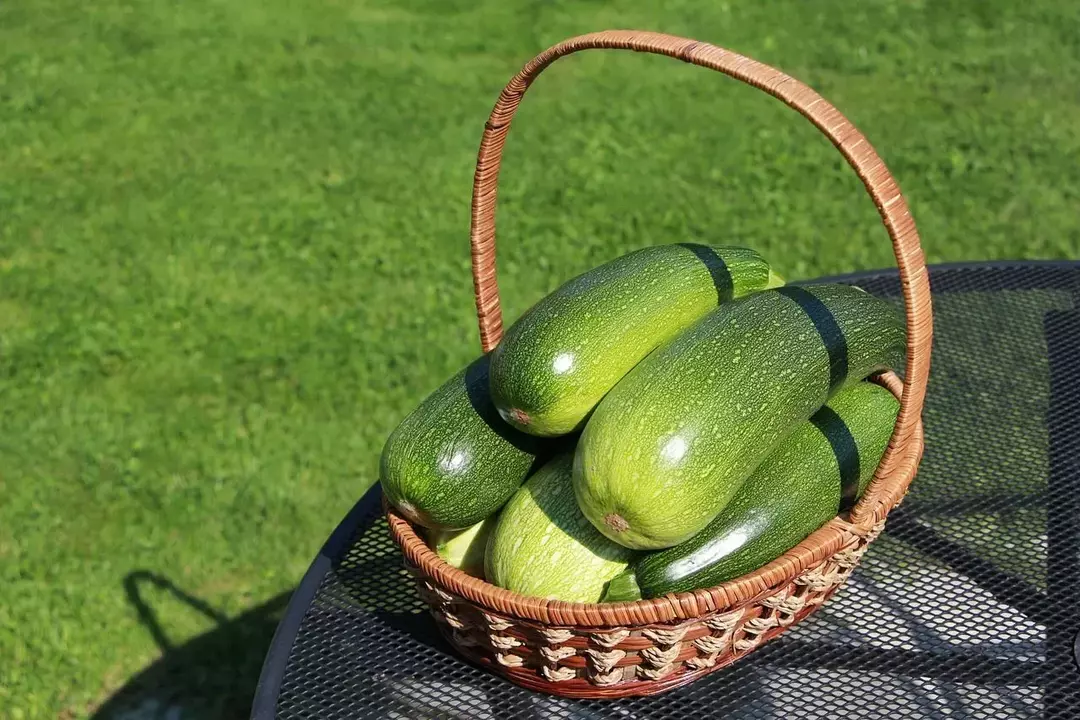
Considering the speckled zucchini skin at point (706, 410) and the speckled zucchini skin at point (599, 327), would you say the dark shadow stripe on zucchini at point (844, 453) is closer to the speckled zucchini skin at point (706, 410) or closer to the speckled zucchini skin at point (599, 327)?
the speckled zucchini skin at point (706, 410)

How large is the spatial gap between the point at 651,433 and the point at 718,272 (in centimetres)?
48

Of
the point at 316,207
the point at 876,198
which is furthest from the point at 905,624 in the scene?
the point at 316,207

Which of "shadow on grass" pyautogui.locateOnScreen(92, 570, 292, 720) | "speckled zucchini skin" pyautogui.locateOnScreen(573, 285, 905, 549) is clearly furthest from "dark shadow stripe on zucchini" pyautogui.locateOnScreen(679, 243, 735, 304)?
"shadow on grass" pyautogui.locateOnScreen(92, 570, 292, 720)

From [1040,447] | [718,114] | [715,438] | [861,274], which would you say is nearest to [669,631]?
[715,438]

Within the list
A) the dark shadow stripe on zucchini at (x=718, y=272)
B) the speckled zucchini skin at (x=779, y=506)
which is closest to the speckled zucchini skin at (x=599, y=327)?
the dark shadow stripe on zucchini at (x=718, y=272)

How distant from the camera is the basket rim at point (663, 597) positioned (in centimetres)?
178

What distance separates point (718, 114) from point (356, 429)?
2888 millimetres

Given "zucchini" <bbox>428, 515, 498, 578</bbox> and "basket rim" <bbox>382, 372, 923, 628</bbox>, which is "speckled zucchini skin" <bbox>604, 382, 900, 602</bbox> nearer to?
"basket rim" <bbox>382, 372, 923, 628</bbox>

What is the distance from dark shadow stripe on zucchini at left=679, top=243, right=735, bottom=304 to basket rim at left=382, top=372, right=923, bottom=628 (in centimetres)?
45

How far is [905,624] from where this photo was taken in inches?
82.4

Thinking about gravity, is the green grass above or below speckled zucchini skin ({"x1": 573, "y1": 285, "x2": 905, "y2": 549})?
below

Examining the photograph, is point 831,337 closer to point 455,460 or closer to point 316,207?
point 455,460

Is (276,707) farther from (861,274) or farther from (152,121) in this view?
(152,121)

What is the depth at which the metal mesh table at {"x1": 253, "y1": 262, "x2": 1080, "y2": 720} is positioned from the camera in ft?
6.48
